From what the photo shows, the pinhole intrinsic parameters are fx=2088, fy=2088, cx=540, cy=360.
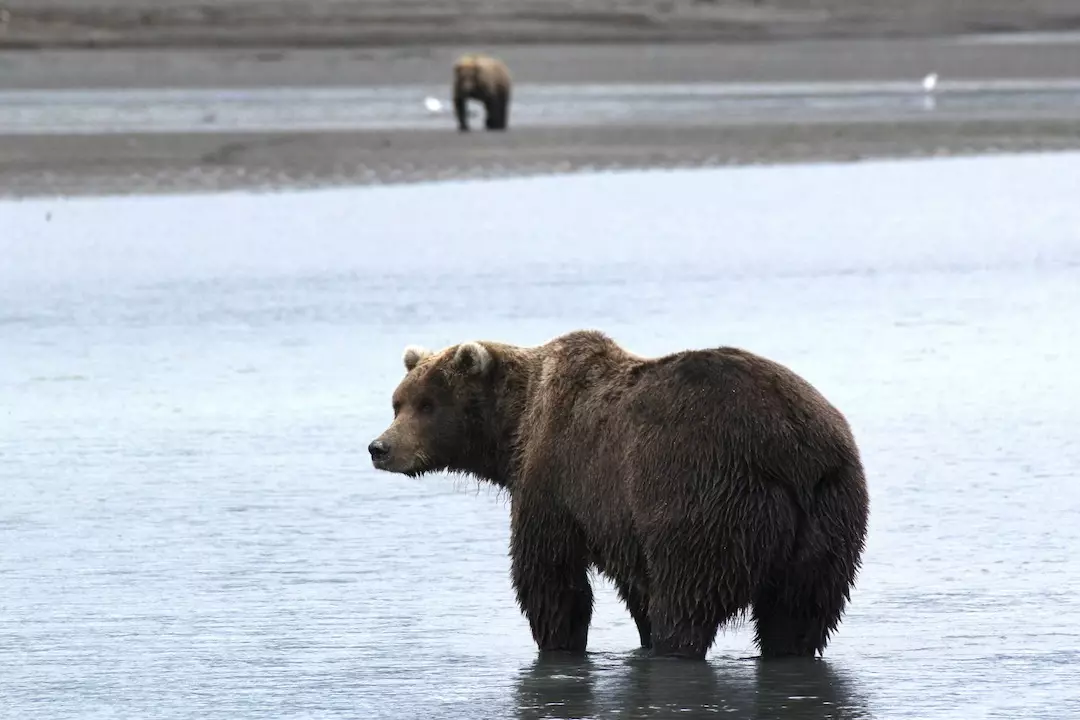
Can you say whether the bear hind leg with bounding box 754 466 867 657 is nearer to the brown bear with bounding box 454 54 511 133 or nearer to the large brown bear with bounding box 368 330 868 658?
the large brown bear with bounding box 368 330 868 658

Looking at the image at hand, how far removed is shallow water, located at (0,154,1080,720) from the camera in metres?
5.26

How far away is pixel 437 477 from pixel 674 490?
3020 millimetres

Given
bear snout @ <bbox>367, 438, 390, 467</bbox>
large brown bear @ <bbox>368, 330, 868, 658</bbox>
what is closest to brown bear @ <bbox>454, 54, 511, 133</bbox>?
bear snout @ <bbox>367, 438, 390, 467</bbox>

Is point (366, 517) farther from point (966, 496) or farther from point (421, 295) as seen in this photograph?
point (421, 295)

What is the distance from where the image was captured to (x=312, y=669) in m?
5.39

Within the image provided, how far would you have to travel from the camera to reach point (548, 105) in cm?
3095

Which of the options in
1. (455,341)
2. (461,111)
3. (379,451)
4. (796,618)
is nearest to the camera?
(796,618)

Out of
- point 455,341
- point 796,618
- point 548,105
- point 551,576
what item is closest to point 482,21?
point 548,105

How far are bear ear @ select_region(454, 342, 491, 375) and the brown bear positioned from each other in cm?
1964

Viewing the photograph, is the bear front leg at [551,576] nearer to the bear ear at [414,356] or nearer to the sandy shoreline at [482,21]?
A: the bear ear at [414,356]

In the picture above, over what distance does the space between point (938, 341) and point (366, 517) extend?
4407 millimetres

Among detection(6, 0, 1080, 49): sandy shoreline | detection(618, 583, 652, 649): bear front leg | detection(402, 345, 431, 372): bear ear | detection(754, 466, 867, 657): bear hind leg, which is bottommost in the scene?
detection(618, 583, 652, 649): bear front leg

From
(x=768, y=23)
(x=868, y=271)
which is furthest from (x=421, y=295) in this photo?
(x=768, y=23)

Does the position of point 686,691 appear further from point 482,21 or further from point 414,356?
point 482,21
